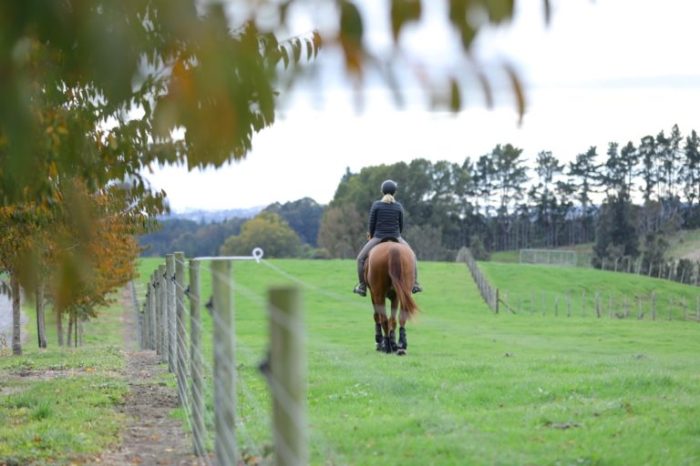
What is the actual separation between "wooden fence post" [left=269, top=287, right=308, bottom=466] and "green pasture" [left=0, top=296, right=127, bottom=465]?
0.79 metres

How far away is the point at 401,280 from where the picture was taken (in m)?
14.9

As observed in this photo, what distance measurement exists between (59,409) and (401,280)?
6389mm

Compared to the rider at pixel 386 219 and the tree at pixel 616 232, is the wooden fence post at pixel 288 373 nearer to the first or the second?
the rider at pixel 386 219

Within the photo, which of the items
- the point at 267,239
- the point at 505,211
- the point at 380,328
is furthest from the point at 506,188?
the point at 380,328

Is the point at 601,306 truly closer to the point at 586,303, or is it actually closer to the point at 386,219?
the point at 586,303

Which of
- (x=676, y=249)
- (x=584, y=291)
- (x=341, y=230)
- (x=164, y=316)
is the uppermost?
(x=341, y=230)

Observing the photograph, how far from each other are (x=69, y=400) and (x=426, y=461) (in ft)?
17.3

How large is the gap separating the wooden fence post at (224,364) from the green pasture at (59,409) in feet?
3.26

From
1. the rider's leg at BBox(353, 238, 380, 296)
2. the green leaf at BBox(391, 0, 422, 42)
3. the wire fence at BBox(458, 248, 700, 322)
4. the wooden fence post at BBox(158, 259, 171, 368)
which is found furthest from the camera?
the wire fence at BBox(458, 248, 700, 322)

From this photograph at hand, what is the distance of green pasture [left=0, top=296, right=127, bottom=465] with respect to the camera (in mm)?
7434

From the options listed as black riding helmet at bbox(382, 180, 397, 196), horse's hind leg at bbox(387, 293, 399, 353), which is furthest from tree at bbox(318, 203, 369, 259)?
black riding helmet at bbox(382, 180, 397, 196)

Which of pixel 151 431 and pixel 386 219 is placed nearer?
pixel 151 431

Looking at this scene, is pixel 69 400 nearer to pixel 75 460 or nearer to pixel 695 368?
pixel 75 460

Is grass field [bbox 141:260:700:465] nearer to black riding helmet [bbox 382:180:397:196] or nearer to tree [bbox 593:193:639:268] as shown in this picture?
black riding helmet [bbox 382:180:397:196]
